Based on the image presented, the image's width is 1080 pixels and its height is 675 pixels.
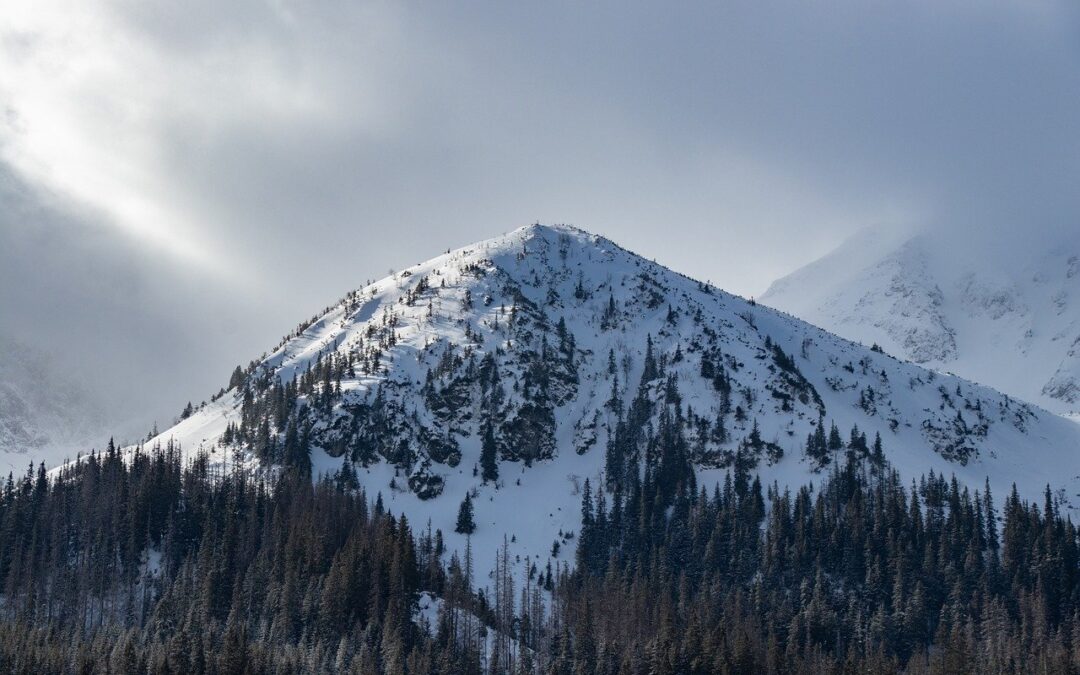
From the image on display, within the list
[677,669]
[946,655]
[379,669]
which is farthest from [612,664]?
[946,655]

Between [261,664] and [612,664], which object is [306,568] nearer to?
[261,664]

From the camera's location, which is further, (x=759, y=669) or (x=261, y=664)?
(x=759, y=669)

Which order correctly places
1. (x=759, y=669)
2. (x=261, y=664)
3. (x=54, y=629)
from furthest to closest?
1. (x=54, y=629)
2. (x=759, y=669)
3. (x=261, y=664)

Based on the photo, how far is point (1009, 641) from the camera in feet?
642

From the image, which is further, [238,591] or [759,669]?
[238,591]

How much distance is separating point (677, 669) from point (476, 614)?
4285cm

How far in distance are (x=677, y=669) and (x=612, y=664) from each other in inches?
470

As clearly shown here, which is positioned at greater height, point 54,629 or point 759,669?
point 54,629

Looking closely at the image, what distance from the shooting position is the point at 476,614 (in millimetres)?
198250

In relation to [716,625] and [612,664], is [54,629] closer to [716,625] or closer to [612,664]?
[612,664]

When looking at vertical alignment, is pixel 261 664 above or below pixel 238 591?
below

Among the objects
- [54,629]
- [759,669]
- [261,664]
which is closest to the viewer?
[261,664]

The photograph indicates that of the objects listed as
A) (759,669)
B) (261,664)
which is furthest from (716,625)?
(261,664)

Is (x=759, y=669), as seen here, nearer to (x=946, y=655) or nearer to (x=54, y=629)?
(x=946, y=655)
